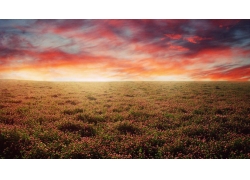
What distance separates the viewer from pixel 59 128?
6328 millimetres

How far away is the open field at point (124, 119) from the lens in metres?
5.37

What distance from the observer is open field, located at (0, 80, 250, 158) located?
17.6 ft

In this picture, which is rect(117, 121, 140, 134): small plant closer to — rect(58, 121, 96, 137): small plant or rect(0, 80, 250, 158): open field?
rect(0, 80, 250, 158): open field

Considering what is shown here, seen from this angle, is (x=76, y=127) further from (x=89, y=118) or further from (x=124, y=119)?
(x=124, y=119)

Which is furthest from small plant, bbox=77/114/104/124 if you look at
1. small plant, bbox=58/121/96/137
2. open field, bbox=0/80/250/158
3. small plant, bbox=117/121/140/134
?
small plant, bbox=117/121/140/134

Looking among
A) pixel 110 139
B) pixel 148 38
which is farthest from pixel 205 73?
pixel 110 139

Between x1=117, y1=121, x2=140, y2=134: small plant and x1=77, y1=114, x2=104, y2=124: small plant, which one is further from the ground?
x1=77, y1=114, x2=104, y2=124: small plant

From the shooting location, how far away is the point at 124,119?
22.8 feet

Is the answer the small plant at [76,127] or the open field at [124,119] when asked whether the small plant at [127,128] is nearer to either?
the open field at [124,119]

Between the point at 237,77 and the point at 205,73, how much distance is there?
3.98 feet

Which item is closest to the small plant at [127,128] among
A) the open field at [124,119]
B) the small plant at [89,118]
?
the open field at [124,119]

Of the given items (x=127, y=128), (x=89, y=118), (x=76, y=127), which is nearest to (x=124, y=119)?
(x=127, y=128)

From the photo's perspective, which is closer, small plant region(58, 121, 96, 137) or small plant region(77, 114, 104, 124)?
small plant region(58, 121, 96, 137)

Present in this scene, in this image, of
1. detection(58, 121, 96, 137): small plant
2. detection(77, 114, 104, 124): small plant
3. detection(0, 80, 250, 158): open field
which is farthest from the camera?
detection(77, 114, 104, 124): small plant
